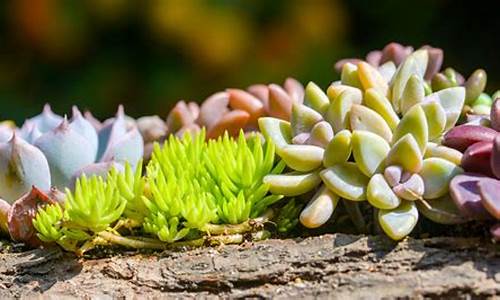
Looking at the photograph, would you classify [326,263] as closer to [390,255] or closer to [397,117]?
[390,255]

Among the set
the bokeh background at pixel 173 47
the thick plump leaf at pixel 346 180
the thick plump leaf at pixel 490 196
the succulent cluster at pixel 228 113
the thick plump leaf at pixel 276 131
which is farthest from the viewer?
the bokeh background at pixel 173 47

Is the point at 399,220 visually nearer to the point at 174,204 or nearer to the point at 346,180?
the point at 346,180

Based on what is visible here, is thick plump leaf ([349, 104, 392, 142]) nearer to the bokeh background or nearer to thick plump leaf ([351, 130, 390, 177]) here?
thick plump leaf ([351, 130, 390, 177])

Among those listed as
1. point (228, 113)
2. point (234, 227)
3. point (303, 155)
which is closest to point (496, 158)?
point (303, 155)

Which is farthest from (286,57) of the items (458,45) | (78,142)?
(78,142)

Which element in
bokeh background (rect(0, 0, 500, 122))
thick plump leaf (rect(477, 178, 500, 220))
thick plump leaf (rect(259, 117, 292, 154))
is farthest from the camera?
bokeh background (rect(0, 0, 500, 122))

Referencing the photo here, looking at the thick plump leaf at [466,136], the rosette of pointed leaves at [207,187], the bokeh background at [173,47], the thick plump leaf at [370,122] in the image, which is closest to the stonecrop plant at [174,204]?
the rosette of pointed leaves at [207,187]

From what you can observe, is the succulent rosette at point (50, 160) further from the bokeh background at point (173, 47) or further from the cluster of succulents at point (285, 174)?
the bokeh background at point (173, 47)

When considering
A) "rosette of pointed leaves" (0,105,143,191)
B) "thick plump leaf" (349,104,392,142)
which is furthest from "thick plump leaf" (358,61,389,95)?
"rosette of pointed leaves" (0,105,143,191)
